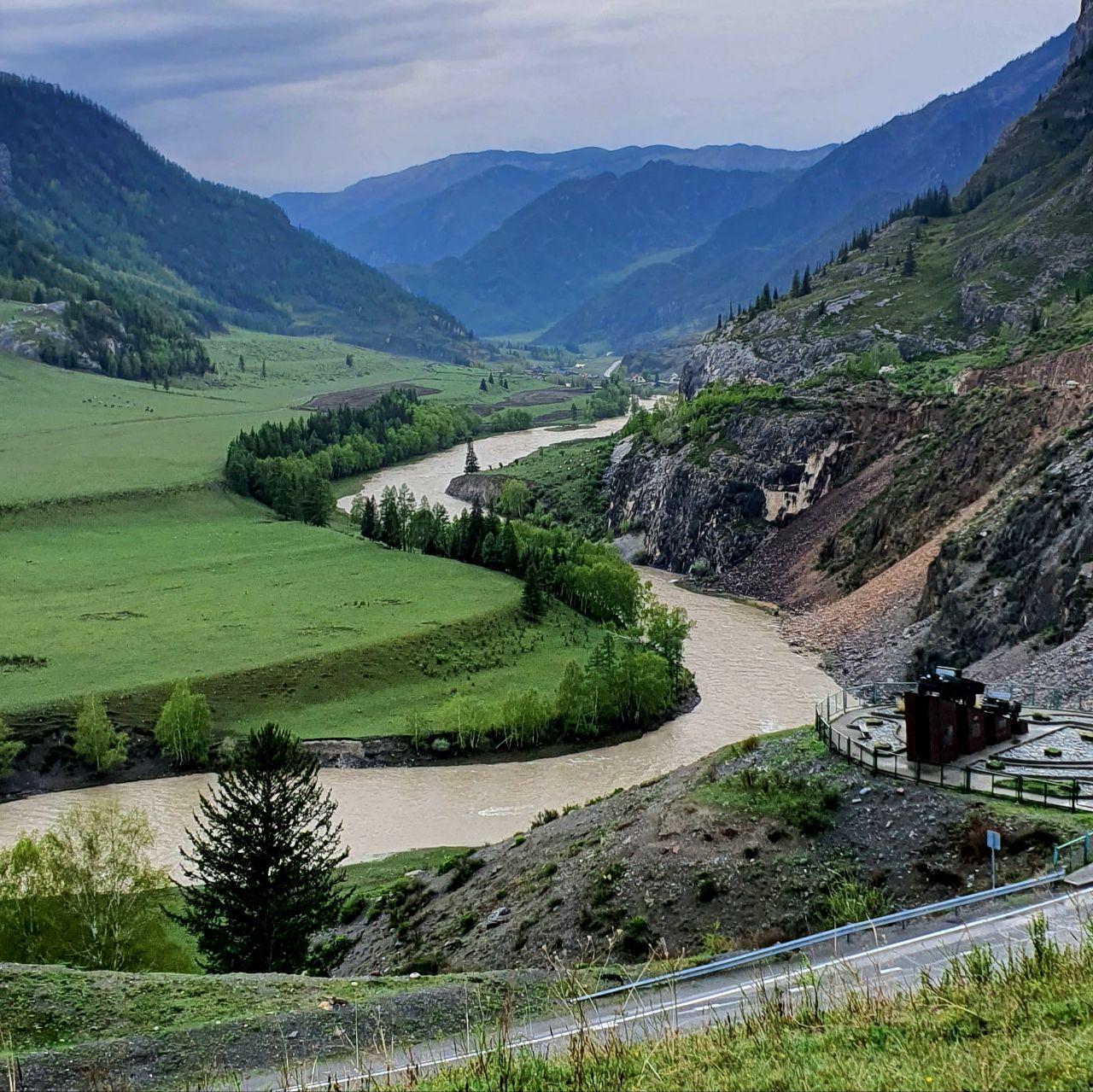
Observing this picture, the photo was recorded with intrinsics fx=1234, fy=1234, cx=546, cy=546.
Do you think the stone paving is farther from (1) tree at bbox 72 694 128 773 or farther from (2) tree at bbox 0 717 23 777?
(2) tree at bbox 0 717 23 777

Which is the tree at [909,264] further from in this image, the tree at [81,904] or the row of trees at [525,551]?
the tree at [81,904]

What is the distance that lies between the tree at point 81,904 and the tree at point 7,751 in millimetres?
24188

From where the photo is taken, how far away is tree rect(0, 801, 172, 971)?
35656 mm

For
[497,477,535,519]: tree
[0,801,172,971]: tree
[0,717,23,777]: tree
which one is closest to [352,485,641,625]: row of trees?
[497,477,535,519]: tree

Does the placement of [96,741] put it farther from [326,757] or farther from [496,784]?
[496,784]

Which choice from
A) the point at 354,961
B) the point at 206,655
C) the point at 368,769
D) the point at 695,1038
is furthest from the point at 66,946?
the point at 206,655

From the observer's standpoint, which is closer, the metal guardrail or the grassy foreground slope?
the grassy foreground slope

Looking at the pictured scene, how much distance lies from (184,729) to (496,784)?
1702 centimetres

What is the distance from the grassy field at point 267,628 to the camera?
7125 centimetres

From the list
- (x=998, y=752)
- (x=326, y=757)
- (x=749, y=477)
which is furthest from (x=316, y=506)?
(x=998, y=752)

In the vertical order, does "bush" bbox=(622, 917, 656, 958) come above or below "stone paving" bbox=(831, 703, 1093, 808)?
below

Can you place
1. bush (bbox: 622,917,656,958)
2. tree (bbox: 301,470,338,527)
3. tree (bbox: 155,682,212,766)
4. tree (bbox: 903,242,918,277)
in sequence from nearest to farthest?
1. bush (bbox: 622,917,656,958)
2. tree (bbox: 155,682,212,766)
3. tree (bbox: 301,470,338,527)
4. tree (bbox: 903,242,918,277)

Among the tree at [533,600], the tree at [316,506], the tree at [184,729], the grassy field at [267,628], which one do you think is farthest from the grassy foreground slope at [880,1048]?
the tree at [316,506]

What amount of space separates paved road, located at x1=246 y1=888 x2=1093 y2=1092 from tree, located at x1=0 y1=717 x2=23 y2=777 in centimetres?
4915
